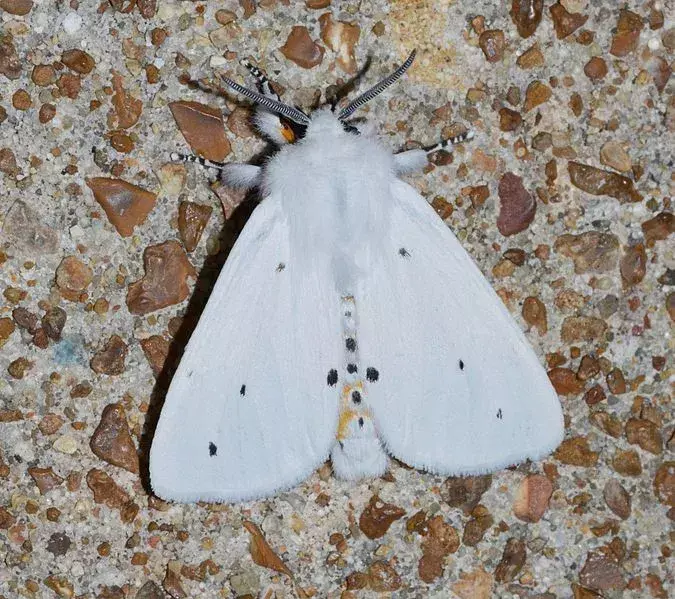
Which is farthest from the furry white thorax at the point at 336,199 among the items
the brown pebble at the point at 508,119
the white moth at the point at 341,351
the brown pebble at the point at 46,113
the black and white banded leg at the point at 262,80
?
Answer: the brown pebble at the point at 46,113

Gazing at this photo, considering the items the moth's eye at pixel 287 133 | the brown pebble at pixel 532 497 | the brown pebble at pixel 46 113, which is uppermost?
the moth's eye at pixel 287 133

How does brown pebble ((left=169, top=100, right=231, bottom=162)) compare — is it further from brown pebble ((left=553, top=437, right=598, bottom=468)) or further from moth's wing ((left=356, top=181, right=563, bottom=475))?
brown pebble ((left=553, top=437, right=598, bottom=468))

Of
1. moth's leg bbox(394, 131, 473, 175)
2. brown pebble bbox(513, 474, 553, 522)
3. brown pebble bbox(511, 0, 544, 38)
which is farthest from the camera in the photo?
brown pebble bbox(513, 474, 553, 522)

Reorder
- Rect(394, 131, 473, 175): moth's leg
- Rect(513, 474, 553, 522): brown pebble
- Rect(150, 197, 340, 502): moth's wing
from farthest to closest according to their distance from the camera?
Rect(513, 474, 553, 522): brown pebble → Rect(394, 131, 473, 175): moth's leg → Rect(150, 197, 340, 502): moth's wing

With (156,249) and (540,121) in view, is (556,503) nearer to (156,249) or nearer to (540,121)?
(540,121)

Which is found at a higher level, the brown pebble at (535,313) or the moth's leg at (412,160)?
the moth's leg at (412,160)

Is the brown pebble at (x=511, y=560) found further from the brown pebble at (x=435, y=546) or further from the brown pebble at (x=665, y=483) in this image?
the brown pebble at (x=665, y=483)

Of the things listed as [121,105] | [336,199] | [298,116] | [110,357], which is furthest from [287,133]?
[110,357]

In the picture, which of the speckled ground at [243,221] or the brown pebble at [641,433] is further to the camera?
the brown pebble at [641,433]

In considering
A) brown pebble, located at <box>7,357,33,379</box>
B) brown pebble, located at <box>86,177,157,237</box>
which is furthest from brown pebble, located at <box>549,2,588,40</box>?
brown pebble, located at <box>7,357,33,379</box>
